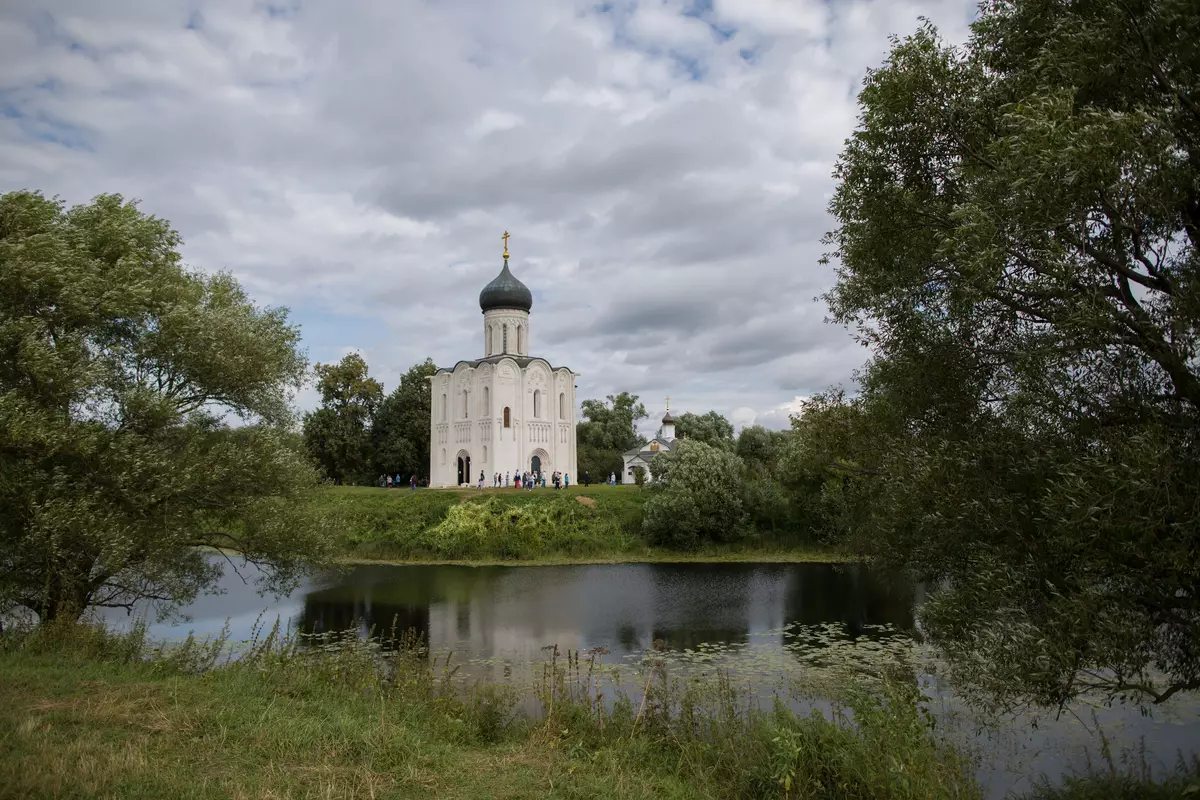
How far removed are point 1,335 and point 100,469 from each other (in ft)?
6.82

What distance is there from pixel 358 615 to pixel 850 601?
40.7ft

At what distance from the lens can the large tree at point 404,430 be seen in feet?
165

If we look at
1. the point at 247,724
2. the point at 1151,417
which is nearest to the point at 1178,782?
the point at 1151,417

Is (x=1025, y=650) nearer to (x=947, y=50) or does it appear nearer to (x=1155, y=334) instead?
(x=1155, y=334)

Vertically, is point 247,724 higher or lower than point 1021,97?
lower

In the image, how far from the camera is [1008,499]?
677 cm

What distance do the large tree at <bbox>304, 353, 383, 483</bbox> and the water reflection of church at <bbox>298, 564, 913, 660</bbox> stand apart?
71.2 feet

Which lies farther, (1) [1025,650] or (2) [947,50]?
(2) [947,50]

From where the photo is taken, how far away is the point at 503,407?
152ft

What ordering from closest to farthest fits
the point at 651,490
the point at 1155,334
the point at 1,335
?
the point at 1155,334
the point at 1,335
the point at 651,490

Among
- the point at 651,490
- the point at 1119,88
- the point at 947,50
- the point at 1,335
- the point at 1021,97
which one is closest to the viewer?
the point at 1119,88

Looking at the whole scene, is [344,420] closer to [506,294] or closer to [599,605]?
[506,294]

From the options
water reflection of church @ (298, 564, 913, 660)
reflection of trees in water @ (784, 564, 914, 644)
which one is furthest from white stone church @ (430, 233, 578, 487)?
reflection of trees in water @ (784, 564, 914, 644)

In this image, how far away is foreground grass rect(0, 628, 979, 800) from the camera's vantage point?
553cm
